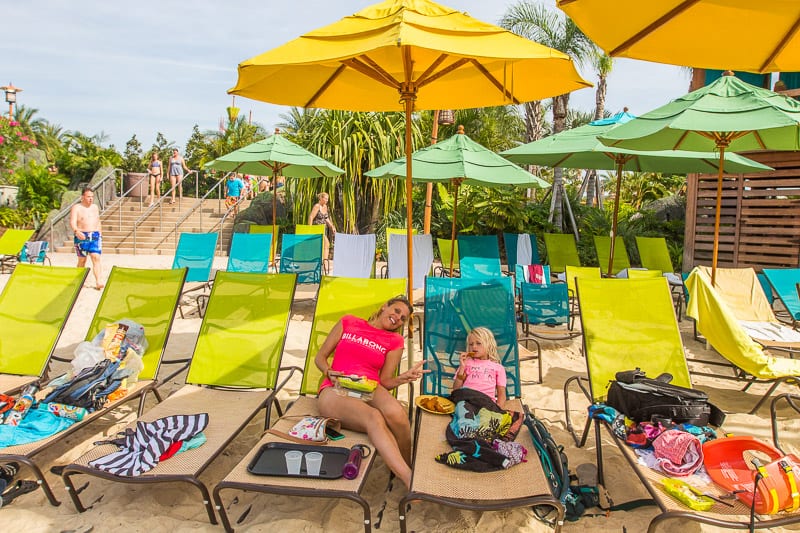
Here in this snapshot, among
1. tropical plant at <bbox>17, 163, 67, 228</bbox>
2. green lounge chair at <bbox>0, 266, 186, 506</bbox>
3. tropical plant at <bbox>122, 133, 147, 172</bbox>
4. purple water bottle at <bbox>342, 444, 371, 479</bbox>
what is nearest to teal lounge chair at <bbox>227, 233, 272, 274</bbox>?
green lounge chair at <bbox>0, 266, 186, 506</bbox>

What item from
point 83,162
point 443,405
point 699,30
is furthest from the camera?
point 83,162

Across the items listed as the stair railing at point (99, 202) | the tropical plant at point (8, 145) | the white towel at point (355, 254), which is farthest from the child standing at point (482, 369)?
the tropical plant at point (8, 145)

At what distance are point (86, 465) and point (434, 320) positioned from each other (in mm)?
2099

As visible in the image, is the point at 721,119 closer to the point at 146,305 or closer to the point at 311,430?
the point at 311,430

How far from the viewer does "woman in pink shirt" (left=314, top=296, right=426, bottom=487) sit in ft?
8.64

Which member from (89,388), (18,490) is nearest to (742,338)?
(89,388)

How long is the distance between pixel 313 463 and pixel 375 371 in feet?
2.84

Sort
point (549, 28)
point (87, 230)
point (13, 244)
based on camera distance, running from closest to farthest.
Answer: point (87, 230) → point (13, 244) → point (549, 28)

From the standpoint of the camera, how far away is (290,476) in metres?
2.19

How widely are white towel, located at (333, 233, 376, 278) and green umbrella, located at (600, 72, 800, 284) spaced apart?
11.9 feet

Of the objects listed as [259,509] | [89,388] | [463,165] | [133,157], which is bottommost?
[259,509]

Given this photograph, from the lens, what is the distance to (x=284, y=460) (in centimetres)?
233

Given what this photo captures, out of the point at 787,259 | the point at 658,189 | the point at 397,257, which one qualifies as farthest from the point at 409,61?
the point at 658,189

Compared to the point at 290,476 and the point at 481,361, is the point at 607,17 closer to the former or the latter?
the point at 481,361
